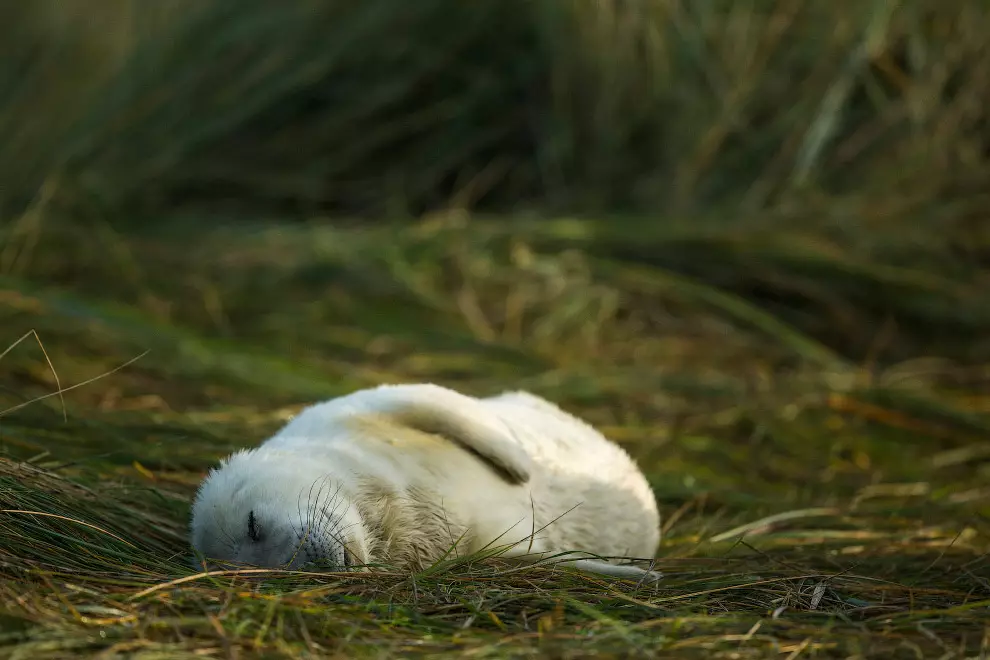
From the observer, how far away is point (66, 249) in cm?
490

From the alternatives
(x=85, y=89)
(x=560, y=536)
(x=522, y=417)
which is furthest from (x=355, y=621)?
(x=85, y=89)

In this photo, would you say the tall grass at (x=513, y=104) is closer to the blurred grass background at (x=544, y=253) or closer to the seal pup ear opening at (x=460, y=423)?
the blurred grass background at (x=544, y=253)

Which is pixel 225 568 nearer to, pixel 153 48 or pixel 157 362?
pixel 157 362

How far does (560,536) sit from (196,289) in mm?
2441

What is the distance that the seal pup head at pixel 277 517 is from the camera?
2404 millimetres

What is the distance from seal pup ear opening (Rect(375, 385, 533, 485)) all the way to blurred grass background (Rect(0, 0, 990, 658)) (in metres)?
0.38

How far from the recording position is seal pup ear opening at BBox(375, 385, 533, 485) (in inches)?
112

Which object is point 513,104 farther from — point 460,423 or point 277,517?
point 277,517

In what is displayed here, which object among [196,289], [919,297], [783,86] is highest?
[783,86]

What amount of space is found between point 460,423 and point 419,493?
0.20m

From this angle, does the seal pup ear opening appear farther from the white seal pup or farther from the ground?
the ground

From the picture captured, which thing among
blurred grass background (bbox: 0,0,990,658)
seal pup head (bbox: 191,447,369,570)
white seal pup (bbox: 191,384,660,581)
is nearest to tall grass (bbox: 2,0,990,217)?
blurred grass background (bbox: 0,0,990,658)

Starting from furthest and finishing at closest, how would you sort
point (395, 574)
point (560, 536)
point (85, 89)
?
point (85, 89)
point (560, 536)
point (395, 574)

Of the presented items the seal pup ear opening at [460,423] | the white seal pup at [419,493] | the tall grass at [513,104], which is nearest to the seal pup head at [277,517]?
the white seal pup at [419,493]
